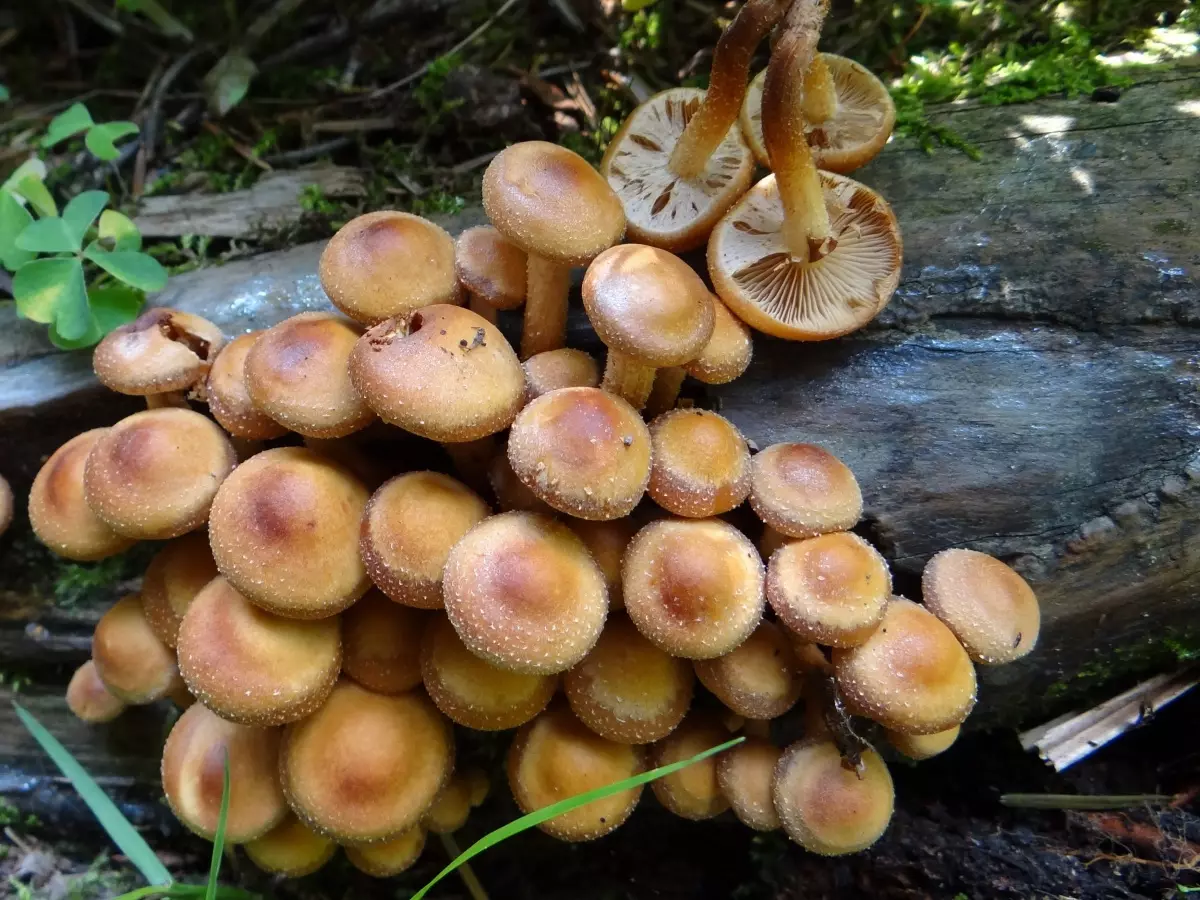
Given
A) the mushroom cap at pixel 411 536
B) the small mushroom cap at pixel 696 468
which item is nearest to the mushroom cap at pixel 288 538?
the mushroom cap at pixel 411 536

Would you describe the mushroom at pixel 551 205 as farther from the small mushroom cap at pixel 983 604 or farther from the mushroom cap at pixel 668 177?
the small mushroom cap at pixel 983 604

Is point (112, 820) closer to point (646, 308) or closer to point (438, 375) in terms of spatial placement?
point (438, 375)

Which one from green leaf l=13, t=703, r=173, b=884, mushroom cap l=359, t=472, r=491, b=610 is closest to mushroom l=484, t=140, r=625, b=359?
mushroom cap l=359, t=472, r=491, b=610

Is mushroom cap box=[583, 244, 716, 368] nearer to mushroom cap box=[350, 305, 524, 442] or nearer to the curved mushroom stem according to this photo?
mushroom cap box=[350, 305, 524, 442]

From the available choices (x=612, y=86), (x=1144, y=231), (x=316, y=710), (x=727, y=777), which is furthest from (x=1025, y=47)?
(x=316, y=710)

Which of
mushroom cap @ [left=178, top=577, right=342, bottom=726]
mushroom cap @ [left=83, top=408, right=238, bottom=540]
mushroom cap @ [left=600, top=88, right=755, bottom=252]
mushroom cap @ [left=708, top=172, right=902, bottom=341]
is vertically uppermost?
mushroom cap @ [left=600, top=88, right=755, bottom=252]

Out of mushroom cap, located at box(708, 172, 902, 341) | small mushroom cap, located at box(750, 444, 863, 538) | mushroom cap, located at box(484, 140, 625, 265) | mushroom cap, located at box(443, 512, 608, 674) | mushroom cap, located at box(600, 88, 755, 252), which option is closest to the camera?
mushroom cap, located at box(443, 512, 608, 674)

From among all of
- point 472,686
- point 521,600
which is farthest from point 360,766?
point 521,600
